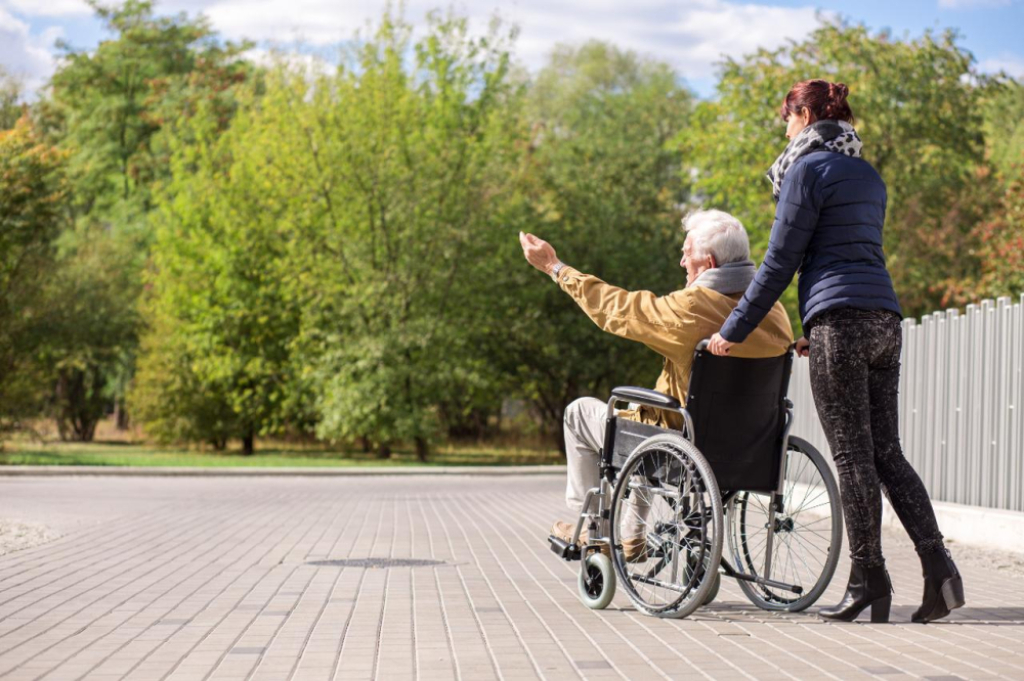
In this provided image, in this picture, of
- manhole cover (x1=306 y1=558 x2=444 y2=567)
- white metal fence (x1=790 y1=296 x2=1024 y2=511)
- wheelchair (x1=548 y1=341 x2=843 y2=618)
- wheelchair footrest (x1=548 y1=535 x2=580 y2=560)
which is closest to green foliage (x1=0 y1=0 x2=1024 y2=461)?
white metal fence (x1=790 y1=296 x2=1024 y2=511)

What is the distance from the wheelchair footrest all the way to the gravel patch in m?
4.26

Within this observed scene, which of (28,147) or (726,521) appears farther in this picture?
(28,147)

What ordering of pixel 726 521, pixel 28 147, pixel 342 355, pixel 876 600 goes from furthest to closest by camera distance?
pixel 342 355 < pixel 28 147 < pixel 726 521 < pixel 876 600

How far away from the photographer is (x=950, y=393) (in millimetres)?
11547

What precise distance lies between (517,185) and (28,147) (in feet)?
42.4

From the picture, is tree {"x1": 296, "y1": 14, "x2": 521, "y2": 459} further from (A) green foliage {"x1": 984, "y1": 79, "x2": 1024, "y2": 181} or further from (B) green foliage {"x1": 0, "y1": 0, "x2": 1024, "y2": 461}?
(A) green foliage {"x1": 984, "y1": 79, "x2": 1024, "y2": 181}

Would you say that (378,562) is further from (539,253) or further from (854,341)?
(854,341)

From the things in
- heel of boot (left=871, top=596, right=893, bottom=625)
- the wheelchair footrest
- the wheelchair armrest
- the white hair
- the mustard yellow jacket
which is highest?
the white hair

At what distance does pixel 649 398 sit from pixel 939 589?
1497mm

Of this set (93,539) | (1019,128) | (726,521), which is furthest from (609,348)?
(726,521)

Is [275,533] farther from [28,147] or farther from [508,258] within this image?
[508,258]

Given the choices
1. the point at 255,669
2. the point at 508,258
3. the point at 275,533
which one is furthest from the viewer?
the point at 508,258

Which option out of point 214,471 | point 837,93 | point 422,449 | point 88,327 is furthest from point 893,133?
point 837,93

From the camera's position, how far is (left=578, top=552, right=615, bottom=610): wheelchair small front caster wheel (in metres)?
6.39
